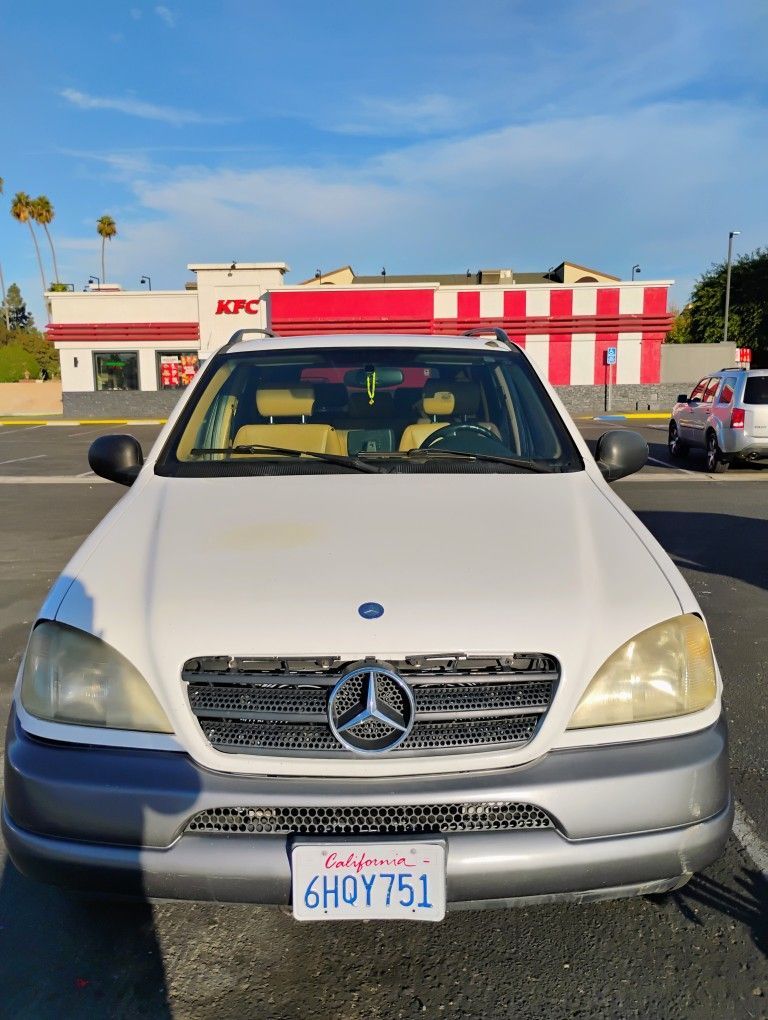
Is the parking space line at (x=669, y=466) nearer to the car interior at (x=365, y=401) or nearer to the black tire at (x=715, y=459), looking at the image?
the black tire at (x=715, y=459)

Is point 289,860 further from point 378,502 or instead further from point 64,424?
point 64,424

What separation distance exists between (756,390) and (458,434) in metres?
10.1

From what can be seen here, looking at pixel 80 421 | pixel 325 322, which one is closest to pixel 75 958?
pixel 325 322

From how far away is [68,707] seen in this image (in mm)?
1963

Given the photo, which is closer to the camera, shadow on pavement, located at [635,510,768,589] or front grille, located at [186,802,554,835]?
front grille, located at [186,802,554,835]

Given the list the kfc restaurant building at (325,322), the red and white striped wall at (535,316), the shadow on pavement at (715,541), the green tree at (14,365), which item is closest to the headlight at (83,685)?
the shadow on pavement at (715,541)

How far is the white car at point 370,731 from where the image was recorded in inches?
71.0

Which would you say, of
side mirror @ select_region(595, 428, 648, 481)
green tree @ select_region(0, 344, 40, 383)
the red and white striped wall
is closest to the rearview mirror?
side mirror @ select_region(595, 428, 648, 481)

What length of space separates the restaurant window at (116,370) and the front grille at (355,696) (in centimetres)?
2961

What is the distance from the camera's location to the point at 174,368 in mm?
29656

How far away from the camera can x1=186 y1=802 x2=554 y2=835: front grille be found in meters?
1.82

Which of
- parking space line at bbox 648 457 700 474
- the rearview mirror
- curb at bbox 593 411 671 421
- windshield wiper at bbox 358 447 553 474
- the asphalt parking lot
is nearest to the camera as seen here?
the asphalt parking lot

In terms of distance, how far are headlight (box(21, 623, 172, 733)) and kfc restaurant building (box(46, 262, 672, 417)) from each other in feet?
85.0

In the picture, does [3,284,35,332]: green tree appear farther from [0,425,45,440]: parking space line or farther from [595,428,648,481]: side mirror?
[595,428,648,481]: side mirror
